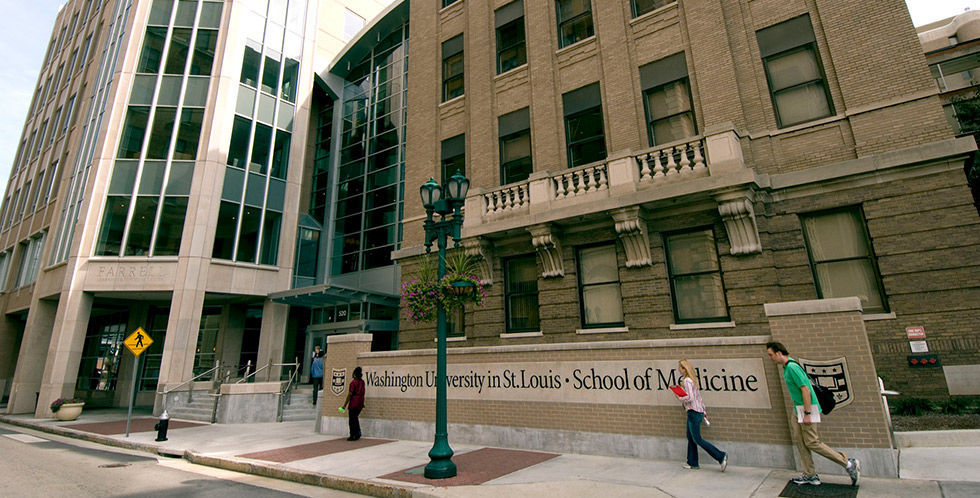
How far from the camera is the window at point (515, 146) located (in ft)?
53.6

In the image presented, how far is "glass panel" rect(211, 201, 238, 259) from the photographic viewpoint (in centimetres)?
2461

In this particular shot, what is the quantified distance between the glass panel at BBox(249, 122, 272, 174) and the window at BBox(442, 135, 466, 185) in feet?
46.8

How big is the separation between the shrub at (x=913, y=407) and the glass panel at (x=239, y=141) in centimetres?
2930

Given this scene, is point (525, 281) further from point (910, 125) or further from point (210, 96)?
point (210, 96)

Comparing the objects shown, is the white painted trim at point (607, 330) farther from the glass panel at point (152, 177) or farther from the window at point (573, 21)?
the glass panel at point (152, 177)

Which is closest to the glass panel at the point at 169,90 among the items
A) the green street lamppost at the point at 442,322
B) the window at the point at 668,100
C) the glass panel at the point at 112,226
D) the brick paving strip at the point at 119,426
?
the glass panel at the point at 112,226

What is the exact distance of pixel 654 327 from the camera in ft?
38.9

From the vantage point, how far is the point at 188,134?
25.4 meters

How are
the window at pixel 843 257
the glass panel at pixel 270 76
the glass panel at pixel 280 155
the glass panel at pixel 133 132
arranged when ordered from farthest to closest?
1. the glass panel at pixel 270 76
2. the glass panel at pixel 280 155
3. the glass panel at pixel 133 132
4. the window at pixel 843 257

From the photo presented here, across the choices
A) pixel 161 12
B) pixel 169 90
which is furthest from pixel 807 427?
pixel 161 12

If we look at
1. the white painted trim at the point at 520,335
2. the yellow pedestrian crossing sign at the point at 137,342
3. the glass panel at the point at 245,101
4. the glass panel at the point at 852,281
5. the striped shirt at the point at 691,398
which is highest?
the glass panel at the point at 245,101

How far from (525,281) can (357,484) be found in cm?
844

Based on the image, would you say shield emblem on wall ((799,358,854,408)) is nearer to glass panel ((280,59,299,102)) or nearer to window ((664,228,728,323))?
window ((664,228,728,323))

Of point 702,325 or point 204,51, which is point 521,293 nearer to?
point 702,325
